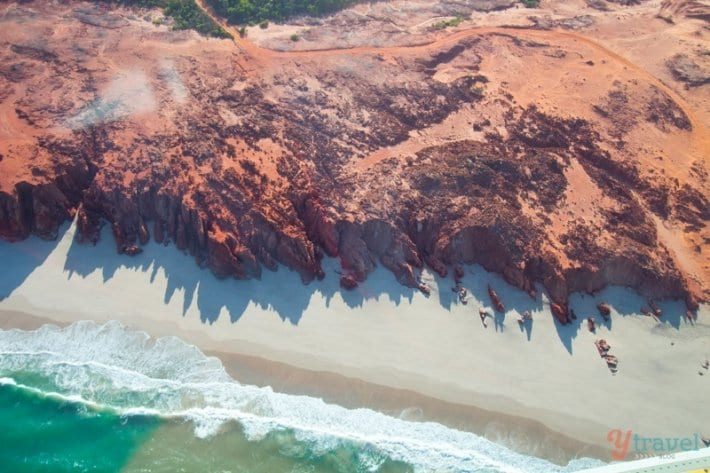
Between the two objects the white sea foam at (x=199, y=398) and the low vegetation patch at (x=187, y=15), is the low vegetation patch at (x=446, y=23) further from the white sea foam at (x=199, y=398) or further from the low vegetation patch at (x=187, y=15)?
the white sea foam at (x=199, y=398)

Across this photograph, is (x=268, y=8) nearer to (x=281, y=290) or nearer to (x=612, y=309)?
(x=281, y=290)

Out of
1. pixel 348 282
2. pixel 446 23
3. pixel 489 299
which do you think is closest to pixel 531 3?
pixel 446 23

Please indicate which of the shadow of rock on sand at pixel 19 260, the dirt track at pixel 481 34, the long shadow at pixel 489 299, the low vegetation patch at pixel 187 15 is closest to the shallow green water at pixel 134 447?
the shadow of rock on sand at pixel 19 260

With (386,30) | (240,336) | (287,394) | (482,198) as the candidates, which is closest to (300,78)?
(386,30)

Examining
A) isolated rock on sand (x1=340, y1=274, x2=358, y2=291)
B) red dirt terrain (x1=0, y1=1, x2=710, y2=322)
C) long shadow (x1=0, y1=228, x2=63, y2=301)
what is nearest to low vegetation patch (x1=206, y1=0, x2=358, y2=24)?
red dirt terrain (x1=0, y1=1, x2=710, y2=322)

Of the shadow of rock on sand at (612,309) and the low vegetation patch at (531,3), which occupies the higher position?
the low vegetation patch at (531,3)

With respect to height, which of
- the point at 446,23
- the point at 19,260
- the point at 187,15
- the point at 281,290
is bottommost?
the point at 281,290
